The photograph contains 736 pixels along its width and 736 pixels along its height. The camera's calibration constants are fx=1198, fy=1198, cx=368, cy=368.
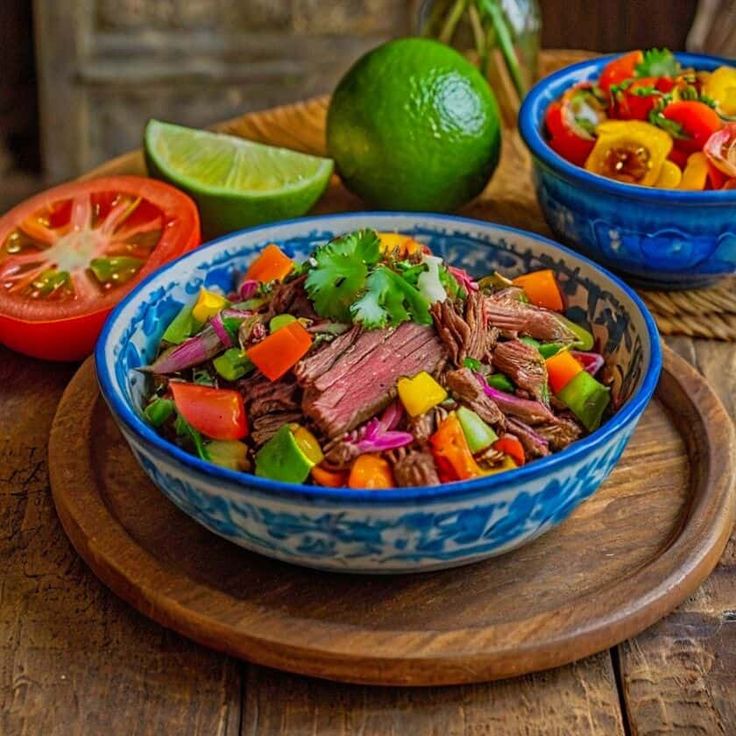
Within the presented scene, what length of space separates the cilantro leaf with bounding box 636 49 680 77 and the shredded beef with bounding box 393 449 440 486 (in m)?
1.44

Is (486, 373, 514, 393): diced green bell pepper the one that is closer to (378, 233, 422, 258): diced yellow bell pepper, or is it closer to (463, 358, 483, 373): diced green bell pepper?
(463, 358, 483, 373): diced green bell pepper

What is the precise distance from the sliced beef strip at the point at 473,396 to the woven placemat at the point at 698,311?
859mm

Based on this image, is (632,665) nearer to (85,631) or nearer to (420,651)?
(420,651)

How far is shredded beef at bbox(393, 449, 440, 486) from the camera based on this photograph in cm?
176

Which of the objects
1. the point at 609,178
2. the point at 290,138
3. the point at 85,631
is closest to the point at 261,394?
the point at 85,631

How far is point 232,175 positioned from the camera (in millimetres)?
2826

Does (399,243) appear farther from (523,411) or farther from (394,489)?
(394,489)

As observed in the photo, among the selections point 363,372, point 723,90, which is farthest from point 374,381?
point 723,90

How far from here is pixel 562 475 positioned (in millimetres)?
1724

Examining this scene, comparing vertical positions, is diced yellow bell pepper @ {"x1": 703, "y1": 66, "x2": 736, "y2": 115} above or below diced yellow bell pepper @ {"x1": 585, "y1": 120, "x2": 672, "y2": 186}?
above

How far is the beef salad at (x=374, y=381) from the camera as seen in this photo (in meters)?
1.82

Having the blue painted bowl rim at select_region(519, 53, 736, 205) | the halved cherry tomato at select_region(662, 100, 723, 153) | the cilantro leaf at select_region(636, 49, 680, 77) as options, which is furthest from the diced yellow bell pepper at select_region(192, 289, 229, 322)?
the cilantro leaf at select_region(636, 49, 680, 77)

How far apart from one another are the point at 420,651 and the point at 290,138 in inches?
74.7

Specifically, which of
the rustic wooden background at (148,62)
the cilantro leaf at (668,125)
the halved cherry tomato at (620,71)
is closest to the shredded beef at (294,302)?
the cilantro leaf at (668,125)
